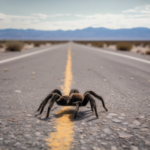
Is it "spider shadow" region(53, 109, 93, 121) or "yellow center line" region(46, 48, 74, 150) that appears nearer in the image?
"yellow center line" region(46, 48, 74, 150)

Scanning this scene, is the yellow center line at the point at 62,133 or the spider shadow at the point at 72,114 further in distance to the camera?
the spider shadow at the point at 72,114

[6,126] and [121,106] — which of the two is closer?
[6,126]

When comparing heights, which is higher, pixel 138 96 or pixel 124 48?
pixel 124 48

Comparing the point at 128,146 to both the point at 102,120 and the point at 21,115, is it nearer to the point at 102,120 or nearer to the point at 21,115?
the point at 102,120

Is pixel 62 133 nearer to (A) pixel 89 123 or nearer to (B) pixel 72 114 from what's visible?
(A) pixel 89 123

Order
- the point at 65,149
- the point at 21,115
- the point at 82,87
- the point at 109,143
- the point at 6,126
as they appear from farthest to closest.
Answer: the point at 82,87 → the point at 21,115 → the point at 6,126 → the point at 109,143 → the point at 65,149

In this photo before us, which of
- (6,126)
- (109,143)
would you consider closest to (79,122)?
(109,143)

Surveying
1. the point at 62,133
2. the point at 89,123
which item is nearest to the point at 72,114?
the point at 89,123

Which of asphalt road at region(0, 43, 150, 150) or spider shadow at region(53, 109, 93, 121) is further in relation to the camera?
spider shadow at region(53, 109, 93, 121)

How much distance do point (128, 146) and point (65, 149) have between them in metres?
0.67

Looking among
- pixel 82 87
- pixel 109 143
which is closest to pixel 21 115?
pixel 109 143

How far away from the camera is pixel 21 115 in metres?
2.56

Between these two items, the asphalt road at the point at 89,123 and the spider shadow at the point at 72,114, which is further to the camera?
the spider shadow at the point at 72,114

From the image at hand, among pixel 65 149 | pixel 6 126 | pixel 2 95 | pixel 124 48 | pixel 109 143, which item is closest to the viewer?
pixel 65 149
